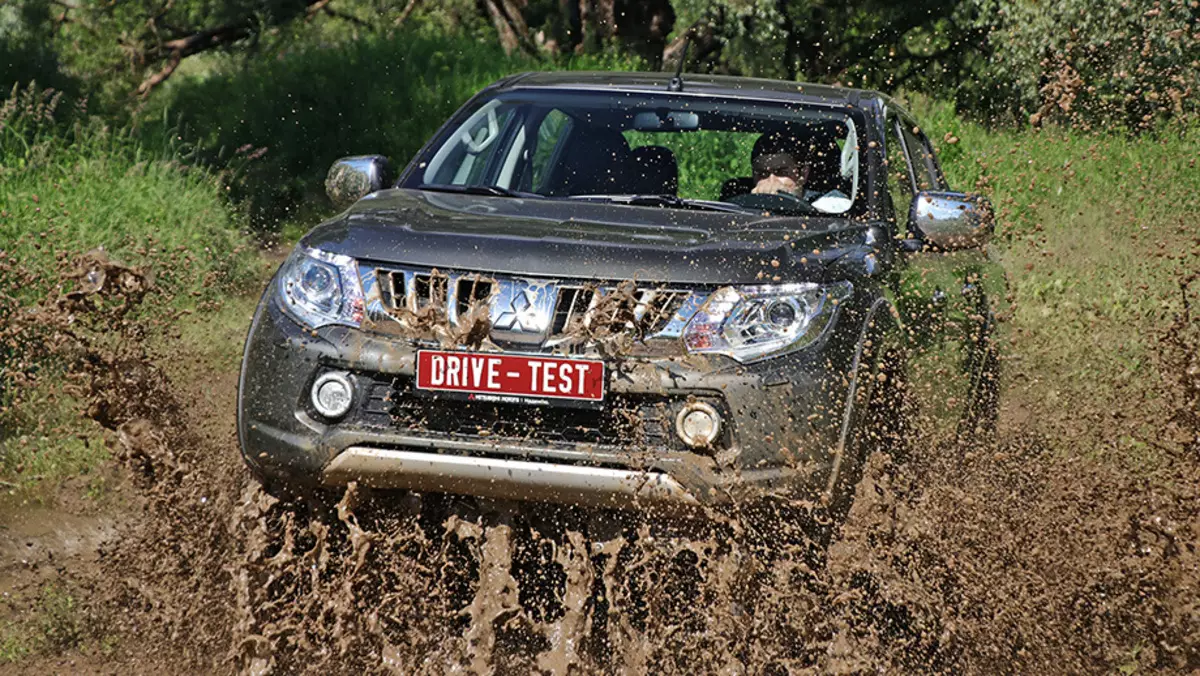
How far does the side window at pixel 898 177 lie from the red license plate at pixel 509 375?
5.39 ft

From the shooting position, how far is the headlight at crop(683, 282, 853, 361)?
4.15 m

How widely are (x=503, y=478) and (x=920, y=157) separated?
3.14 meters

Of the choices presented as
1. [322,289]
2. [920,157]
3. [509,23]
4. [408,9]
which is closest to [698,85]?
[920,157]

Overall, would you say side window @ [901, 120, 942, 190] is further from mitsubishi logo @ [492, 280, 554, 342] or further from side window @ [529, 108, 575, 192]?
mitsubishi logo @ [492, 280, 554, 342]

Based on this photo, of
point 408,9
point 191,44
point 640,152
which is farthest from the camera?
point 408,9

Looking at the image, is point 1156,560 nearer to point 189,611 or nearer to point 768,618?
point 768,618

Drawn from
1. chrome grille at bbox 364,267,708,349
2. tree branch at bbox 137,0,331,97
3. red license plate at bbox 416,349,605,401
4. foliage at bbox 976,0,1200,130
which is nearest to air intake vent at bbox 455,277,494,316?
chrome grille at bbox 364,267,708,349

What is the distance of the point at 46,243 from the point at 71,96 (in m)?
5.23

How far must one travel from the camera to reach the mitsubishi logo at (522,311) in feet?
13.7

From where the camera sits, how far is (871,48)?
805 inches

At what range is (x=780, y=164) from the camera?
18.8 ft

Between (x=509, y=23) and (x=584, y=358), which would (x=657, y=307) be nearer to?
(x=584, y=358)

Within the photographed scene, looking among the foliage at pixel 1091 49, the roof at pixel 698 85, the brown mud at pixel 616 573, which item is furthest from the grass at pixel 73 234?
the foliage at pixel 1091 49

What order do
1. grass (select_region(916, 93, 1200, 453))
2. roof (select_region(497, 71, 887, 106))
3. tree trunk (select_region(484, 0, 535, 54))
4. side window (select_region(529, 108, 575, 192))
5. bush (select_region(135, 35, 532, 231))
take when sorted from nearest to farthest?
roof (select_region(497, 71, 887, 106))
side window (select_region(529, 108, 575, 192))
grass (select_region(916, 93, 1200, 453))
bush (select_region(135, 35, 532, 231))
tree trunk (select_region(484, 0, 535, 54))
